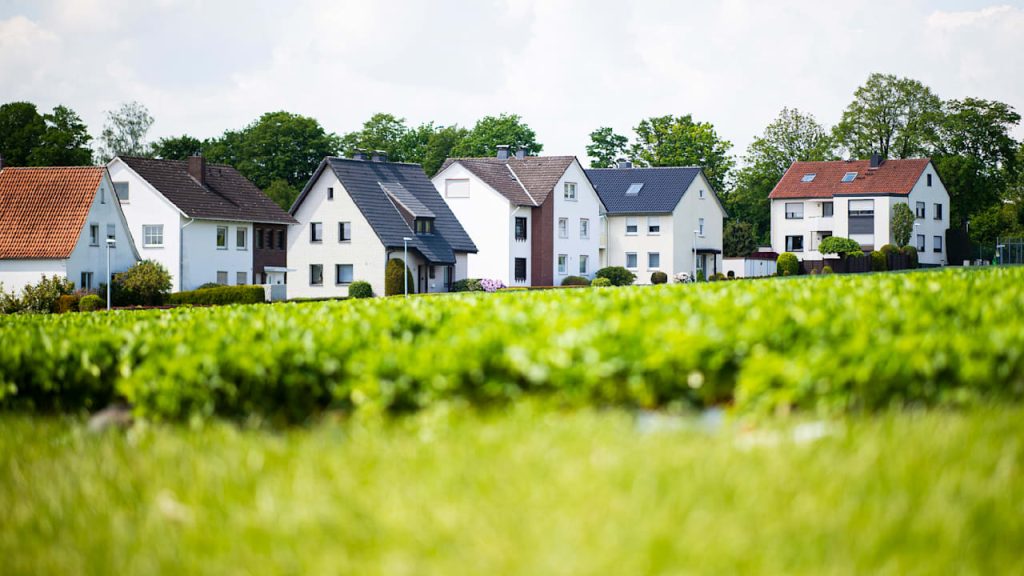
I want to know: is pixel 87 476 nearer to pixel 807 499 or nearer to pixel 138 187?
pixel 807 499

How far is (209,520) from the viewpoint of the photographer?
6.29 metres

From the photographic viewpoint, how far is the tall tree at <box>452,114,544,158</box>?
103562 millimetres

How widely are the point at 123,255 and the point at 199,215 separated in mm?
5566

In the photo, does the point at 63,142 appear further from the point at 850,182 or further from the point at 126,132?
the point at 850,182

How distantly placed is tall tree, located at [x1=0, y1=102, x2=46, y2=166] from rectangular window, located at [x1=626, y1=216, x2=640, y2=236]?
46.9m

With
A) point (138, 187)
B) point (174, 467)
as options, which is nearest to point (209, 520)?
point (174, 467)

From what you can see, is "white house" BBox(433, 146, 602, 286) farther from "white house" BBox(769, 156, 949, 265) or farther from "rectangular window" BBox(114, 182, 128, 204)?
"white house" BBox(769, 156, 949, 265)

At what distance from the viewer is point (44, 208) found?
56.9 metres

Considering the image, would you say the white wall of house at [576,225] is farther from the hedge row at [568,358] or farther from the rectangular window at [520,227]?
the hedge row at [568,358]

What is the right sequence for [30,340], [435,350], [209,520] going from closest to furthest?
1. [209,520]
2. [435,350]
3. [30,340]

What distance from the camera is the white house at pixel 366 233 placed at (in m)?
62.2

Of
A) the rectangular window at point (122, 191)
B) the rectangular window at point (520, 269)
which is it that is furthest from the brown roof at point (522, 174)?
the rectangular window at point (122, 191)

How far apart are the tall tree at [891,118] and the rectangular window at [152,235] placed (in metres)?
65.4

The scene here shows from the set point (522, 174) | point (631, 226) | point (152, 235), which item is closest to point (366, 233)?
point (152, 235)
